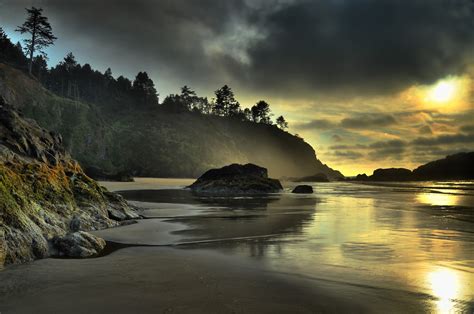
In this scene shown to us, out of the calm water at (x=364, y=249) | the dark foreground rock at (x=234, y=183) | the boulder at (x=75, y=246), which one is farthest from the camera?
the dark foreground rock at (x=234, y=183)

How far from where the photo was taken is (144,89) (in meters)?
141

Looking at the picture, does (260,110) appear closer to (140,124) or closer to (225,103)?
(225,103)

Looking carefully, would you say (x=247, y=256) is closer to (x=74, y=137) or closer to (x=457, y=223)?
(x=457, y=223)

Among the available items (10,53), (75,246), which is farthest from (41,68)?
(75,246)

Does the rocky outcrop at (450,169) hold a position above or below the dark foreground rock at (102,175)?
above

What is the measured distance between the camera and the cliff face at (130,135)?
72750mm

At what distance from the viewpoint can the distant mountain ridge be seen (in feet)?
397

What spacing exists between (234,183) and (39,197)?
30.8 metres

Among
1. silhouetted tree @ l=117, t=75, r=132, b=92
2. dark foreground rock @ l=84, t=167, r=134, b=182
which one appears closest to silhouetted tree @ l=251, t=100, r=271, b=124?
silhouetted tree @ l=117, t=75, r=132, b=92

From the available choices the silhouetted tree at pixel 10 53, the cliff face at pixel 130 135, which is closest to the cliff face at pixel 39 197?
the cliff face at pixel 130 135

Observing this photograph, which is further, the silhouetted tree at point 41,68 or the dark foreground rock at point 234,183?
the silhouetted tree at point 41,68

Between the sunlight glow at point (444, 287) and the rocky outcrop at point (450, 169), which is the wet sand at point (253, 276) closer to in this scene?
the sunlight glow at point (444, 287)

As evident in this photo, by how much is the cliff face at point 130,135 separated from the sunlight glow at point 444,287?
6098 centimetres

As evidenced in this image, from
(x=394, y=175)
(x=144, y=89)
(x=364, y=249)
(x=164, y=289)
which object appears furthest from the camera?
(x=144, y=89)
